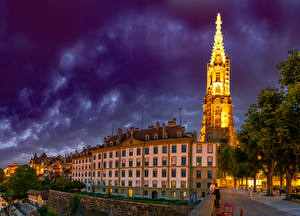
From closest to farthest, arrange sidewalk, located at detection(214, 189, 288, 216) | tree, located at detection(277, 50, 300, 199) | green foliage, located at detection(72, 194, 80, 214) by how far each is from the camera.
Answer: sidewalk, located at detection(214, 189, 288, 216), tree, located at detection(277, 50, 300, 199), green foliage, located at detection(72, 194, 80, 214)

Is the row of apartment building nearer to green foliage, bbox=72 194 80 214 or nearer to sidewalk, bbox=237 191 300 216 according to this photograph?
green foliage, bbox=72 194 80 214

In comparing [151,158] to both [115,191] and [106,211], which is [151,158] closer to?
[115,191]

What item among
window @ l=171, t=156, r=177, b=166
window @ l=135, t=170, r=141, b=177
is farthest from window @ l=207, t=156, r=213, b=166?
window @ l=135, t=170, r=141, b=177

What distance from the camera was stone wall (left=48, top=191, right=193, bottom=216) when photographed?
28.9m

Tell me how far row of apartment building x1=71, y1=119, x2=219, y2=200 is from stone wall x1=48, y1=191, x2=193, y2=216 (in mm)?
20717

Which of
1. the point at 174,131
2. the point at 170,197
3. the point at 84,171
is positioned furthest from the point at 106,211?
the point at 84,171

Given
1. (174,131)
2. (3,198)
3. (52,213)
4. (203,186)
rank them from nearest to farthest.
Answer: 1. (52,213)
2. (203,186)
3. (174,131)
4. (3,198)

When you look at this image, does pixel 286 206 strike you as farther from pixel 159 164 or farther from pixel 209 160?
pixel 159 164

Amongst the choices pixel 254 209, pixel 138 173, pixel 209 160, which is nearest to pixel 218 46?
pixel 209 160

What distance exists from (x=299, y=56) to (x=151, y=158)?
1793 inches

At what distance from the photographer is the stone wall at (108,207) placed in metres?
28.9

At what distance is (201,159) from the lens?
2303 inches

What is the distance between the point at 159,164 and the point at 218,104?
66.7 m

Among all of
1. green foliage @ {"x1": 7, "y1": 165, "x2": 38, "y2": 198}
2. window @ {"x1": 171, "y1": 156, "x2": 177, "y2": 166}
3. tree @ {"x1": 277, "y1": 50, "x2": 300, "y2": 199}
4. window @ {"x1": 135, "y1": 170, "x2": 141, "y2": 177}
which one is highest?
tree @ {"x1": 277, "y1": 50, "x2": 300, "y2": 199}
